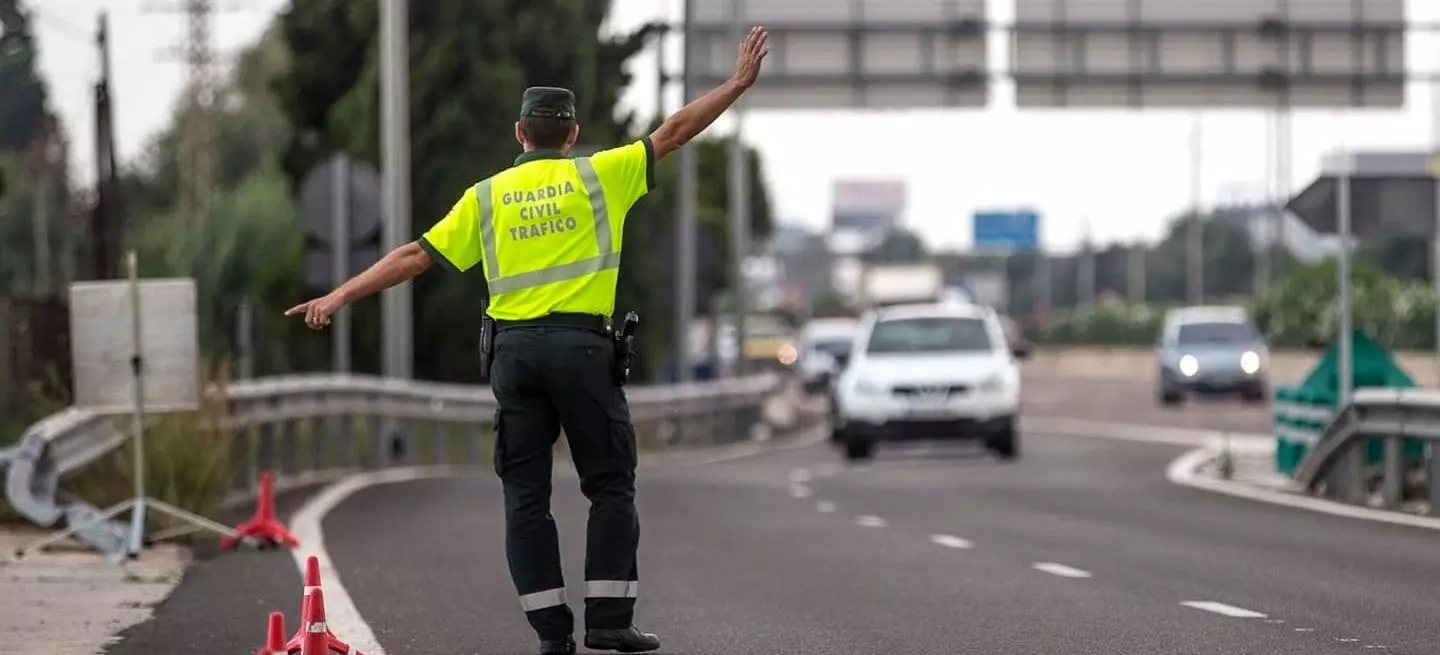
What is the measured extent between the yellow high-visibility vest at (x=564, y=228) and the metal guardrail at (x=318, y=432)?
19.6 feet

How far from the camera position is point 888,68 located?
39.4 meters

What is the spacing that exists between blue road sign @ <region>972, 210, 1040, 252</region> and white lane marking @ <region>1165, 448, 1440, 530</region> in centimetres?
10616

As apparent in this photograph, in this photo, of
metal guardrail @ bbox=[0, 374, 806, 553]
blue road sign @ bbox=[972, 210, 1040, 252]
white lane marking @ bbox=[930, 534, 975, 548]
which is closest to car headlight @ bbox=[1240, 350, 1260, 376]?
metal guardrail @ bbox=[0, 374, 806, 553]

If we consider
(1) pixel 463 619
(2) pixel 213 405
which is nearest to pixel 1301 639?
(1) pixel 463 619

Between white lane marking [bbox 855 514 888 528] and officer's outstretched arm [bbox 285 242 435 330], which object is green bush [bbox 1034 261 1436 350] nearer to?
white lane marking [bbox 855 514 888 528]

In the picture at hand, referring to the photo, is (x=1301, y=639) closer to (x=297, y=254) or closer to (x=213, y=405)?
(x=213, y=405)

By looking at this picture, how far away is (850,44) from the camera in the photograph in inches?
1551

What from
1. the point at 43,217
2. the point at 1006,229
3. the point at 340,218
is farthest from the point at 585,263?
the point at 1006,229

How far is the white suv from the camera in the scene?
29297 millimetres

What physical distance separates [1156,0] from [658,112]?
21.9 ft

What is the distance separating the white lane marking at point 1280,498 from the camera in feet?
56.1

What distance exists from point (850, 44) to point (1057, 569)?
26.1 m

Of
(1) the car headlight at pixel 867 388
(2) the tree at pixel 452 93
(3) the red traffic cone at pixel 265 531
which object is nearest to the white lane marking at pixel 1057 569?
(3) the red traffic cone at pixel 265 531

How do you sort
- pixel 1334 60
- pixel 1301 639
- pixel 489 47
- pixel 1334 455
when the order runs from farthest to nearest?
1. pixel 1334 60
2. pixel 489 47
3. pixel 1334 455
4. pixel 1301 639
